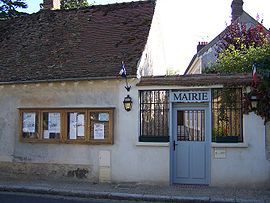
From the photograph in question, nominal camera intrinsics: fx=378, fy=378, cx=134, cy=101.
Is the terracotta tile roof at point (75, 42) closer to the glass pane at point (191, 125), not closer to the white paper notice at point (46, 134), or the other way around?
the white paper notice at point (46, 134)

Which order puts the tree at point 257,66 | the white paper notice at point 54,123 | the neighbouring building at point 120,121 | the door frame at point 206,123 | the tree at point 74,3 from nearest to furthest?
the tree at point 257,66 → the neighbouring building at point 120,121 → the door frame at point 206,123 → the white paper notice at point 54,123 → the tree at point 74,3

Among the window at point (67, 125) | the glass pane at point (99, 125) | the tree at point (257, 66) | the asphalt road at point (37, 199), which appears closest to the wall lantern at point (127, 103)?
the window at point (67, 125)

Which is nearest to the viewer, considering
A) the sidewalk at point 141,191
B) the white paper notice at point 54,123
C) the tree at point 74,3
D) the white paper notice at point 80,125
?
the sidewalk at point 141,191

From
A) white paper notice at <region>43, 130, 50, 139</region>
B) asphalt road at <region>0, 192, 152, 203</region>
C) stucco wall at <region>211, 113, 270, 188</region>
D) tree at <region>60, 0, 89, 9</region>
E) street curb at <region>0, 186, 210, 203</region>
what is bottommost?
asphalt road at <region>0, 192, 152, 203</region>

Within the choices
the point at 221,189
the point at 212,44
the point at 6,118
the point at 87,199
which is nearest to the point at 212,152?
the point at 221,189

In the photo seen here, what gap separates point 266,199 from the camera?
9.36 m

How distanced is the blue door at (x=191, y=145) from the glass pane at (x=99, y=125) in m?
2.10

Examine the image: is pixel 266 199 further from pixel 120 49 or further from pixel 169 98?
pixel 120 49

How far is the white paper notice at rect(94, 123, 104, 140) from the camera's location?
38.8 ft

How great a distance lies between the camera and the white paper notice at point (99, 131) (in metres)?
11.8

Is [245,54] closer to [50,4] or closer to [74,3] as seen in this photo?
[50,4]

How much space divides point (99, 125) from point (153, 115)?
1.75 metres

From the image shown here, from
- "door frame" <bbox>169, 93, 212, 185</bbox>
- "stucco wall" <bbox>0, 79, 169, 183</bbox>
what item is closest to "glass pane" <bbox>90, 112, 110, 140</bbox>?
"stucco wall" <bbox>0, 79, 169, 183</bbox>

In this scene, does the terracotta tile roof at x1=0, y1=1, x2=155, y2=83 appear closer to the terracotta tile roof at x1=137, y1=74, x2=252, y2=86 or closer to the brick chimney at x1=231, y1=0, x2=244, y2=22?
the terracotta tile roof at x1=137, y1=74, x2=252, y2=86
